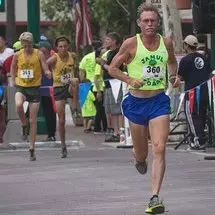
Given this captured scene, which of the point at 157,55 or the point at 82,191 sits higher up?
the point at 157,55

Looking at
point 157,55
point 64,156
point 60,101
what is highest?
point 157,55

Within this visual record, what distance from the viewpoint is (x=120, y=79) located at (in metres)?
9.25

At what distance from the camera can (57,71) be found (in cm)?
1483

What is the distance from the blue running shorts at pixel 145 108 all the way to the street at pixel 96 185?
0.91 metres

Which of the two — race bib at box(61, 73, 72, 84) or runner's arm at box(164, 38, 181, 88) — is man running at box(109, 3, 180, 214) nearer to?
runner's arm at box(164, 38, 181, 88)

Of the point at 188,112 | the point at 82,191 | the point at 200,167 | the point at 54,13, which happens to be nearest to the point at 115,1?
the point at 54,13

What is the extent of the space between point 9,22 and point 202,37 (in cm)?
2271

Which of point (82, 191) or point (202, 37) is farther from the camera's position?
point (202, 37)

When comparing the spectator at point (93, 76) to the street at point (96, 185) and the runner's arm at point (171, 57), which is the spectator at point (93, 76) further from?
the runner's arm at point (171, 57)

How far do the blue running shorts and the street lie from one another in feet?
2.97

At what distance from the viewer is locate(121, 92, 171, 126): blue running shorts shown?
30.4 feet

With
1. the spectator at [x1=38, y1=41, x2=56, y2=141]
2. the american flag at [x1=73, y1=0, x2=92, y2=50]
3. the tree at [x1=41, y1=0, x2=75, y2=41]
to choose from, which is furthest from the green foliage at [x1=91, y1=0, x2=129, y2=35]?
the spectator at [x1=38, y1=41, x2=56, y2=141]

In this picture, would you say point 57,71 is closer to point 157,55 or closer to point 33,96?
point 33,96

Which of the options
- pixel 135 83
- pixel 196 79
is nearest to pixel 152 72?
pixel 135 83
